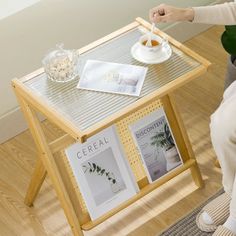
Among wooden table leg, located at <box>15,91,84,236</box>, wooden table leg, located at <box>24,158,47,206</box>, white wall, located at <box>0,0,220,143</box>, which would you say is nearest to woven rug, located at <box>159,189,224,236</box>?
wooden table leg, located at <box>15,91,84,236</box>

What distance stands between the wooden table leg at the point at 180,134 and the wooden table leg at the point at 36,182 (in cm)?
56

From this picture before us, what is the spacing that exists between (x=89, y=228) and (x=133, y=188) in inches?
9.7

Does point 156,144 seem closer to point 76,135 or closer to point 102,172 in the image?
point 102,172

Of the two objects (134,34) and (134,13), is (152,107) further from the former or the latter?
(134,13)

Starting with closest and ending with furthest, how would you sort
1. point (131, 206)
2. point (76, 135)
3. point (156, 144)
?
point (76, 135) → point (156, 144) → point (131, 206)

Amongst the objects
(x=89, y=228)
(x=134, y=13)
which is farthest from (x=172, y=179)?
(x=134, y=13)

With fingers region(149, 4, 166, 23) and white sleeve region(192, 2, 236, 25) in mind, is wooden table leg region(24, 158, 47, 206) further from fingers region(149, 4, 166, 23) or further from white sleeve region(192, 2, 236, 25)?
white sleeve region(192, 2, 236, 25)

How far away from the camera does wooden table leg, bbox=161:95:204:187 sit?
2.47m

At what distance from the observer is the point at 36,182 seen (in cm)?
253

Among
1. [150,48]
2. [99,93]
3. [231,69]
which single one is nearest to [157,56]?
[150,48]

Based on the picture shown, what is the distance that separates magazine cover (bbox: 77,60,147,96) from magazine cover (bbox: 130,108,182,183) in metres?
0.27

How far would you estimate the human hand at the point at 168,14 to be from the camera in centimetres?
225

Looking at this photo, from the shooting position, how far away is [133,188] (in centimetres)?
244

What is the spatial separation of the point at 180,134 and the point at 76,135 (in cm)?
68
